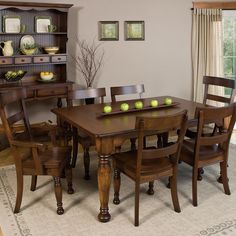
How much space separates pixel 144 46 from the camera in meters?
5.54

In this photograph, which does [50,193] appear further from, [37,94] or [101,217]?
[37,94]

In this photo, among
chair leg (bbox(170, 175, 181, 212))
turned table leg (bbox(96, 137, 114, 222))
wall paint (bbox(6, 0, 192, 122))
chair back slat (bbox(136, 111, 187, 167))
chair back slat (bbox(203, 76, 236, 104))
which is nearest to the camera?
chair back slat (bbox(136, 111, 187, 167))

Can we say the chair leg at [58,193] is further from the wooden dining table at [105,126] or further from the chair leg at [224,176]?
the chair leg at [224,176]

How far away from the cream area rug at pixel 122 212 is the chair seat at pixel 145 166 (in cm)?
38

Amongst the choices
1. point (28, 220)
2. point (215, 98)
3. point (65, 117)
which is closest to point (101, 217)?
point (28, 220)

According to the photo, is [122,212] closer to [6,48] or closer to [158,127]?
[158,127]

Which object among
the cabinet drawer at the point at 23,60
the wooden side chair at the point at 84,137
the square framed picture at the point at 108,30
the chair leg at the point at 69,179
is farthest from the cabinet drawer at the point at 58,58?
the chair leg at the point at 69,179

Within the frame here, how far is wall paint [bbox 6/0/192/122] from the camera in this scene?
5078mm

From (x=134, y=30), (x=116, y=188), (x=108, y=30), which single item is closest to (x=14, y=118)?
(x=116, y=188)

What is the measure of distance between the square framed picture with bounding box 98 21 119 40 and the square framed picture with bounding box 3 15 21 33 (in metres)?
1.20

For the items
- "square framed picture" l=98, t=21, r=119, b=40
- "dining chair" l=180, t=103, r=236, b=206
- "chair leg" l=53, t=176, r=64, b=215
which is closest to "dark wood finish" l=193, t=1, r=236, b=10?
"square framed picture" l=98, t=21, r=119, b=40

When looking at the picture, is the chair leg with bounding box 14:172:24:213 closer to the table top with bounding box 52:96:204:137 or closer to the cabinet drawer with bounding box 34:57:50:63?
the table top with bounding box 52:96:204:137

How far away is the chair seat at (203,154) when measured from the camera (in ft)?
9.98

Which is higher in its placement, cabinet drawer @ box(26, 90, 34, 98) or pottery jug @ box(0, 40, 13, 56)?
pottery jug @ box(0, 40, 13, 56)
